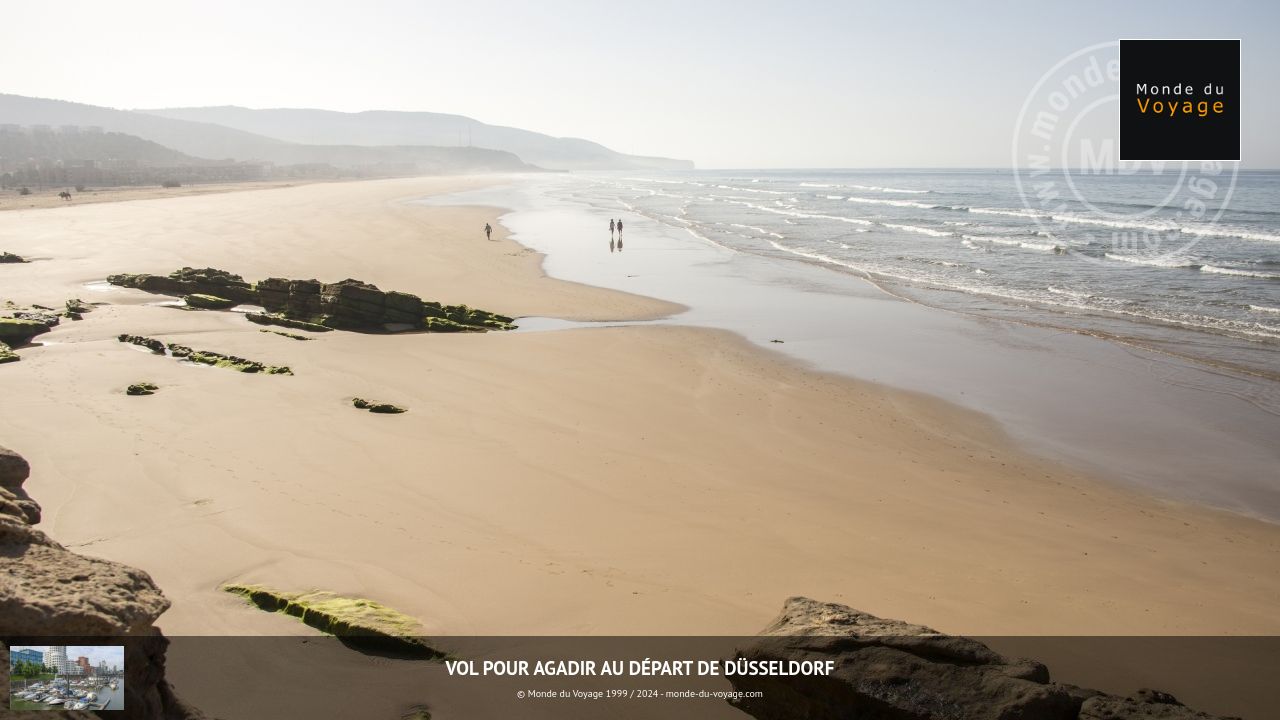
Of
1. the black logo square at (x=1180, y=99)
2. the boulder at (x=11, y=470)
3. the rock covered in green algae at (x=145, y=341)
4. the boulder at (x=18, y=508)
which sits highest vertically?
the black logo square at (x=1180, y=99)

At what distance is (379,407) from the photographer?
10.7 metres

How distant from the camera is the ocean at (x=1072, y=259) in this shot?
60.4 feet

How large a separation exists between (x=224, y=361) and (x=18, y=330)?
14.9 feet

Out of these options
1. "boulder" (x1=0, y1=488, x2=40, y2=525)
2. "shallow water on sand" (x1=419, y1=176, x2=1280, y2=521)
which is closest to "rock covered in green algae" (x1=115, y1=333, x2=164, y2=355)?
"shallow water on sand" (x1=419, y1=176, x2=1280, y2=521)

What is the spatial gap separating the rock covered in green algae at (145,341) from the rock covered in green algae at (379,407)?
202 inches

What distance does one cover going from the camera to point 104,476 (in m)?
7.72

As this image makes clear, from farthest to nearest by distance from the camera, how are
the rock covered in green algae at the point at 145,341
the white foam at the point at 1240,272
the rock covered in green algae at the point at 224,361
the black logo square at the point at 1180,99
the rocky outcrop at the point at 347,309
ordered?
the white foam at the point at 1240,272 → the black logo square at the point at 1180,99 → the rocky outcrop at the point at 347,309 → the rock covered in green algae at the point at 145,341 → the rock covered in green algae at the point at 224,361

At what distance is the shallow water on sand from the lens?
401 inches

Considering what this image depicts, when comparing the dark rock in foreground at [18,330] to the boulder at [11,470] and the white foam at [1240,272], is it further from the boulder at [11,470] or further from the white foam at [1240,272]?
the white foam at [1240,272]

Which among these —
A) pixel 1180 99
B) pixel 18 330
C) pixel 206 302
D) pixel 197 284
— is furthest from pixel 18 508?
pixel 1180 99

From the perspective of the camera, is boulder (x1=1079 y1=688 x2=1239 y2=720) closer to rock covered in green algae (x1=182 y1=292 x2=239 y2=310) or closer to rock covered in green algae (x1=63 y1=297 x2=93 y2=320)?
rock covered in green algae (x1=63 y1=297 x2=93 y2=320)

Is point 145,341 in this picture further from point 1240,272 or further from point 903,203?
point 903,203

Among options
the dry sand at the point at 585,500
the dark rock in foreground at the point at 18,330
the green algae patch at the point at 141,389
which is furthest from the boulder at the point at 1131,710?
the dark rock in foreground at the point at 18,330

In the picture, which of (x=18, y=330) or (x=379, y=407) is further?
(x=18, y=330)
